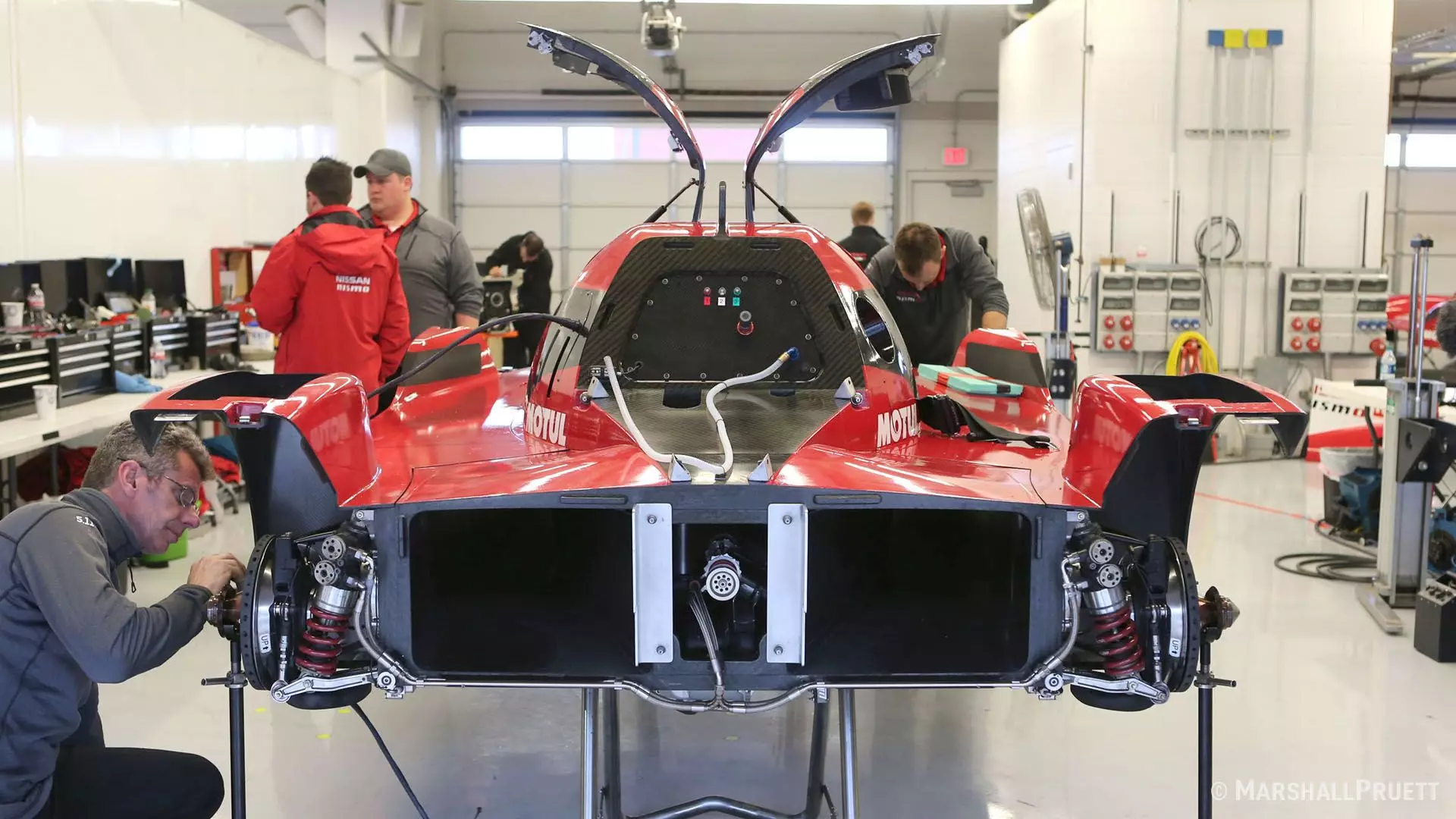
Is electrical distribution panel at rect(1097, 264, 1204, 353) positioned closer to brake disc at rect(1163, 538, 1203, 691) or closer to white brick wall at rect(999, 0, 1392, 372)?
white brick wall at rect(999, 0, 1392, 372)

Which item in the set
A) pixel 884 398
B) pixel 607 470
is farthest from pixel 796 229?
pixel 607 470

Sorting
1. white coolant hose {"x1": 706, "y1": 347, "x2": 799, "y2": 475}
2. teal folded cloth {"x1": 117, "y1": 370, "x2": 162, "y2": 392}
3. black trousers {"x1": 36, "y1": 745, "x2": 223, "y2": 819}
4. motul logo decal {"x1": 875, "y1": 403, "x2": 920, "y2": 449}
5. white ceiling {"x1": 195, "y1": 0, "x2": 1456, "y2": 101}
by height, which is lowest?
black trousers {"x1": 36, "y1": 745, "x2": 223, "y2": 819}

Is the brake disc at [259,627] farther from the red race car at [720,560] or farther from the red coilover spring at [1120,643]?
the red coilover spring at [1120,643]

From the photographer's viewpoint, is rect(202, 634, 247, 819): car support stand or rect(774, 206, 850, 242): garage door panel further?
rect(774, 206, 850, 242): garage door panel

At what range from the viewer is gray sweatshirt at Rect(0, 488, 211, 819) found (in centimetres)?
224

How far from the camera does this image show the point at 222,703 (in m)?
4.12

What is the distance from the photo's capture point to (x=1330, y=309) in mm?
9844

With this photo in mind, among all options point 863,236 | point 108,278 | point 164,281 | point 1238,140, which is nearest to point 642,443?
point 108,278

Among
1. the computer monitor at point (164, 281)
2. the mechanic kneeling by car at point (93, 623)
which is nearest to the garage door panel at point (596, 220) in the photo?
the computer monitor at point (164, 281)

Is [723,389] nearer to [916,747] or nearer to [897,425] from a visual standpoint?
[897,425]

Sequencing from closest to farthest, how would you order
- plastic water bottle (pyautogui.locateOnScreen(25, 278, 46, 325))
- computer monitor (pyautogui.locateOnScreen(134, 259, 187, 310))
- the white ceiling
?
plastic water bottle (pyautogui.locateOnScreen(25, 278, 46, 325)) → computer monitor (pyautogui.locateOnScreen(134, 259, 187, 310)) → the white ceiling

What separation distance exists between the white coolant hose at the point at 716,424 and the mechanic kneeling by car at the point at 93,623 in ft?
2.90

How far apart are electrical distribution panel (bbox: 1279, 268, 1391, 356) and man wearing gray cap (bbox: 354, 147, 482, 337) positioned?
6876 millimetres

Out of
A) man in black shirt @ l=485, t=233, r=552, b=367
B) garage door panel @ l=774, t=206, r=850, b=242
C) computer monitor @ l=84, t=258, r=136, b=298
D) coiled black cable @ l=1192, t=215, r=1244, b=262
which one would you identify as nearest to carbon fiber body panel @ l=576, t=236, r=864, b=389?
computer monitor @ l=84, t=258, r=136, b=298
